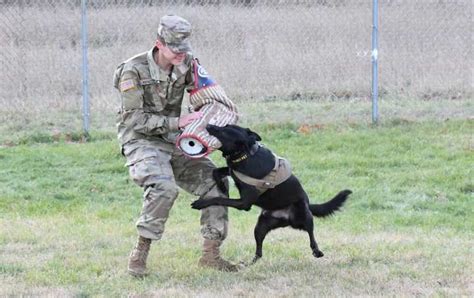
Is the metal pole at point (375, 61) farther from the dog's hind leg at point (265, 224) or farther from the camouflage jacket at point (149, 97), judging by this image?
the camouflage jacket at point (149, 97)

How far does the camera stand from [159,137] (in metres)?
4.95

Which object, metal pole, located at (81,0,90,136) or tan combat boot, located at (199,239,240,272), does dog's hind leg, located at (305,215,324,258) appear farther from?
metal pole, located at (81,0,90,136)

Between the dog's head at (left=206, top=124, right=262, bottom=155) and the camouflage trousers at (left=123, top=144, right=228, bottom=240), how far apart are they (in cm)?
34

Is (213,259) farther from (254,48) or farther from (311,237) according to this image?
(254,48)

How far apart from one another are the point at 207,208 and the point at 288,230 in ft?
4.38

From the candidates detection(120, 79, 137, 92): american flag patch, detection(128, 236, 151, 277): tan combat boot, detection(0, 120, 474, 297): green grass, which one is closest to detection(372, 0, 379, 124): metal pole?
detection(0, 120, 474, 297): green grass

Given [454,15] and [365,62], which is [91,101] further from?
[454,15]

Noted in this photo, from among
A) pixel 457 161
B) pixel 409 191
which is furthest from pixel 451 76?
pixel 409 191

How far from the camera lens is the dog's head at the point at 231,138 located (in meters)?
4.68

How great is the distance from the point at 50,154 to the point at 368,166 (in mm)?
3390

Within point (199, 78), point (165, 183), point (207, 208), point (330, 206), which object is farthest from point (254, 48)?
point (165, 183)

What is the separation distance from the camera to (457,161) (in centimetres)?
821

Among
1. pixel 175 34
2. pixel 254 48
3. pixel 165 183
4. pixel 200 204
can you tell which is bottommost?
pixel 254 48

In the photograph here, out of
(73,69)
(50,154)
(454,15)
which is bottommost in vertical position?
(50,154)
